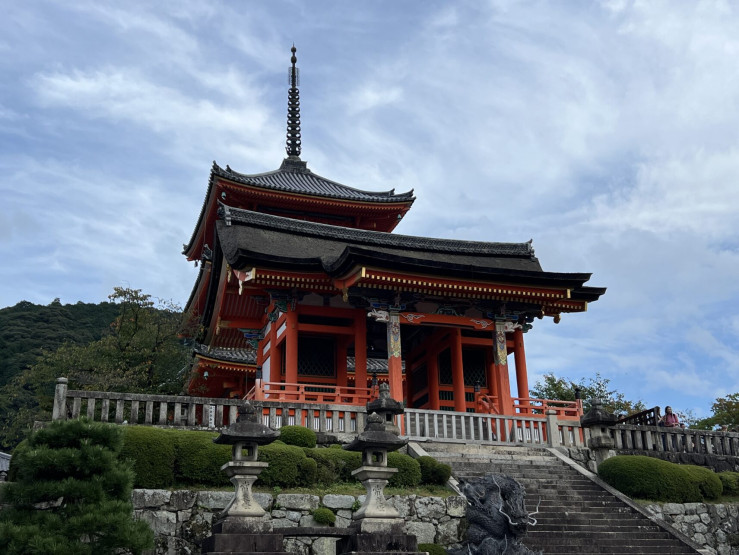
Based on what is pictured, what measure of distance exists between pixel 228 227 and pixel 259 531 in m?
13.9

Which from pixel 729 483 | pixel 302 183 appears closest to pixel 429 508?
pixel 729 483

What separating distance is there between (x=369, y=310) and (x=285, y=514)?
8674 mm

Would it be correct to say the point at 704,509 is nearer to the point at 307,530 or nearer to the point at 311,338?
the point at 307,530

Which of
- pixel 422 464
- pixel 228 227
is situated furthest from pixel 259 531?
pixel 228 227

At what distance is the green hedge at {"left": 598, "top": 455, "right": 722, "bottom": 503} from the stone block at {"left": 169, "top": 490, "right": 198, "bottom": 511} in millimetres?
9075

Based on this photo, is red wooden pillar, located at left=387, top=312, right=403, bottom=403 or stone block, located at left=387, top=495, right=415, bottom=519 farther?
red wooden pillar, located at left=387, top=312, right=403, bottom=403

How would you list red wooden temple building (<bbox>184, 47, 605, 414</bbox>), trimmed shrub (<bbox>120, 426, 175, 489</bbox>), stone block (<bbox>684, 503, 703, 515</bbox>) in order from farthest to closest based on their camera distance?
1. red wooden temple building (<bbox>184, 47, 605, 414</bbox>)
2. stone block (<bbox>684, 503, 703, 515</bbox>)
3. trimmed shrub (<bbox>120, 426, 175, 489</bbox>)

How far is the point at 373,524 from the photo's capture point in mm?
10844

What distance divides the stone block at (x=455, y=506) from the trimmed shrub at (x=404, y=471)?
770 mm

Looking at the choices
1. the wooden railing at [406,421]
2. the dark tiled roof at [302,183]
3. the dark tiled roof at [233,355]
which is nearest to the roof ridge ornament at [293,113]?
the dark tiled roof at [302,183]

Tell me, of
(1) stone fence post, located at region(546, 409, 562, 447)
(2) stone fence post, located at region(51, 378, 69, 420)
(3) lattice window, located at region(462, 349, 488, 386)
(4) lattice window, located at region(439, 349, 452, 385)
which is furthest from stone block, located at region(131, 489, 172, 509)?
(3) lattice window, located at region(462, 349, 488, 386)

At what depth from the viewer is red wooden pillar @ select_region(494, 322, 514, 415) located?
19911 millimetres

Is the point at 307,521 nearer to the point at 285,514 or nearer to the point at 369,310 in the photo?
the point at 285,514

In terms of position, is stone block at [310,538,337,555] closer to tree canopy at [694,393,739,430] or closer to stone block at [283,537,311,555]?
stone block at [283,537,311,555]
